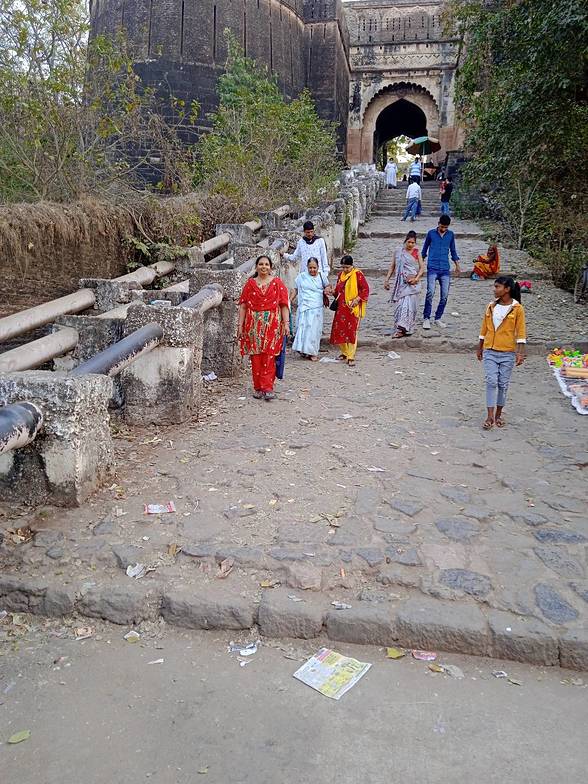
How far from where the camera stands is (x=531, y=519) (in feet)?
13.6

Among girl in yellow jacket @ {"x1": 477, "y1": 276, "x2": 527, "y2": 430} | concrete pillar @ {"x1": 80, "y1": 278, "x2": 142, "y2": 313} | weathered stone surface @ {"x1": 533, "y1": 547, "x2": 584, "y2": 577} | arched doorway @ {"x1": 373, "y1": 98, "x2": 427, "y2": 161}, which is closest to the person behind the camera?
weathered stone surface @ {"x1": 533, "y1": 547, "x2": 584, "y2": 577}

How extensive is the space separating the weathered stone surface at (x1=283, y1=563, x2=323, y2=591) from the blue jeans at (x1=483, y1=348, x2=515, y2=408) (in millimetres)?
3010

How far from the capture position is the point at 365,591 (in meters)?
3.40

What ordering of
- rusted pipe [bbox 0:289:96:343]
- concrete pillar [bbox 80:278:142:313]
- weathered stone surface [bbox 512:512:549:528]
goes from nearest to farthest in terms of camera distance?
weathered stone surface [bbox 512:512:549:528]
rusted pipe [bbox 0:289:96:343]
concrete pillar [bbox 80:278:142:313]

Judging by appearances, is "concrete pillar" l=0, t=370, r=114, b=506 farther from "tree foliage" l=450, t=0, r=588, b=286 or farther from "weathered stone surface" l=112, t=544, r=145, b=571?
"tree foliage" l=450, t=0, r=588, b=286

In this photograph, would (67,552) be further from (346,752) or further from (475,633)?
(475,633)

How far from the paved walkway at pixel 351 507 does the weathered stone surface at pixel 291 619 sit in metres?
0.13

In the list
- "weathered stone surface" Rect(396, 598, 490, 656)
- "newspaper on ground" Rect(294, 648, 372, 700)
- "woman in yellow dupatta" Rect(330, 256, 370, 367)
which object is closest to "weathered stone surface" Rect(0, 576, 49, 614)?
"newspaper on ground" Rect(294, 648, 372, 700)

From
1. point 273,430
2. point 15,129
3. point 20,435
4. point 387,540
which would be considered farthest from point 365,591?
point 15,129

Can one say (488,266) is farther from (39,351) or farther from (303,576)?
(303,576)

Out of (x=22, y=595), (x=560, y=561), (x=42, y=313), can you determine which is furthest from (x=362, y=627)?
(x=42, y=313)

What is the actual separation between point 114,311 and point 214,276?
1.37m

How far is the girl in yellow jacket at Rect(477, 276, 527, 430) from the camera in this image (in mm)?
5777

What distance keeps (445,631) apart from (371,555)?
677mm
